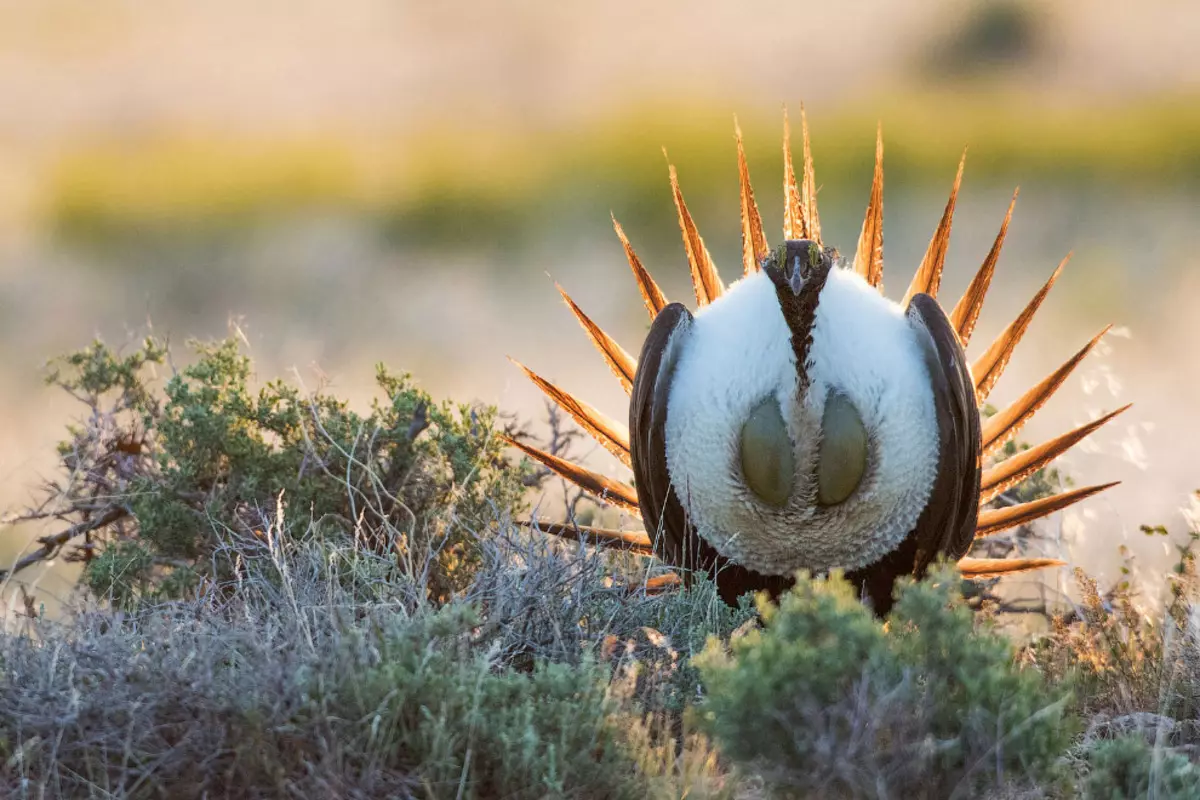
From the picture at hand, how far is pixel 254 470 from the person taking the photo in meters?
3.94

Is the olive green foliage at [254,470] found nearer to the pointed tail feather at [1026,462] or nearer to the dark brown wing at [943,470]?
the dark brown wing at [943,470]

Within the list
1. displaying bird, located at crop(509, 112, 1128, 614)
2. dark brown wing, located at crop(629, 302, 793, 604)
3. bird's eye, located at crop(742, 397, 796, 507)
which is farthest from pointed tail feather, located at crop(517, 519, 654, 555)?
bird's eye, located at crop(742, 397, 796, 507)

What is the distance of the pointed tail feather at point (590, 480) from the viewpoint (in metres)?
3.59

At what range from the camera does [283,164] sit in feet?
61.9

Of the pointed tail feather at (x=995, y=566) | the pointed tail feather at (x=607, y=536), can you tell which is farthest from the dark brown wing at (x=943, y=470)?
the pointed tail feather at (x=607, y=536)

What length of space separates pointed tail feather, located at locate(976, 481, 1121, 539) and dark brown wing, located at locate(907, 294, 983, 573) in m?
0.29

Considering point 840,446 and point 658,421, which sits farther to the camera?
point 658,421

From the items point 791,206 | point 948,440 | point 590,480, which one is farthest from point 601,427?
point 948,440

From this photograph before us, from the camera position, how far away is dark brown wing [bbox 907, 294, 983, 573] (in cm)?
311

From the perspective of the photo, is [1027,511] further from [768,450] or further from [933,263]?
[768,450]

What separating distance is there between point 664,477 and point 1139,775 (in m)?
1.30

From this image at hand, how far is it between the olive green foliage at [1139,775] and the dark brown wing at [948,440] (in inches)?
33.4

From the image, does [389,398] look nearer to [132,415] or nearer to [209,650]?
[132,415]

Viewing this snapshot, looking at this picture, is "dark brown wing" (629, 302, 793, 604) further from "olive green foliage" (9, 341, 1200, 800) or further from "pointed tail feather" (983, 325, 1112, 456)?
"pointed tail feather" (983, 325, 1112, 456)
